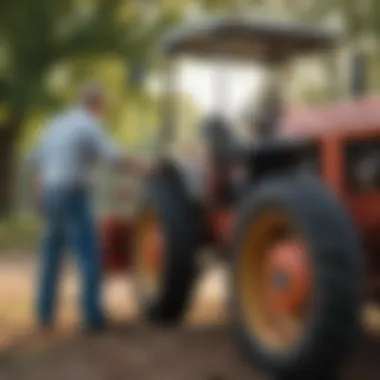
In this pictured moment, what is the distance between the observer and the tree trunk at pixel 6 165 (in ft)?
59.1

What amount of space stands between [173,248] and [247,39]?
1.44 metres

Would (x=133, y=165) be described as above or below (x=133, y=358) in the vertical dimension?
above

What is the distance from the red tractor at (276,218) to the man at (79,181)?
0.47 meters

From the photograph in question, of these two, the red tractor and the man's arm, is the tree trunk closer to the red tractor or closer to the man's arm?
the red tractor

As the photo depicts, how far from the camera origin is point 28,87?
53.3 ft

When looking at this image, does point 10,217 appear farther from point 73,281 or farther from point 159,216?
point 159,216

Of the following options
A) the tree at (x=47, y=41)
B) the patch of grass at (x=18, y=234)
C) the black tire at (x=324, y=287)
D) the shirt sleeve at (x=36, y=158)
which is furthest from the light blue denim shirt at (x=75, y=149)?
the tree at (x=47, y=41)

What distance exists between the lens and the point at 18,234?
16.6 m

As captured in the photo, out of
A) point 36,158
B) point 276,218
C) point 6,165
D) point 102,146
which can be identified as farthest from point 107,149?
point 6,165

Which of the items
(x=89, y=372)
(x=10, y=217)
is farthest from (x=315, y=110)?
(x=10, y=217)

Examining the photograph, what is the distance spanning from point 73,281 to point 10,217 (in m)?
9.48

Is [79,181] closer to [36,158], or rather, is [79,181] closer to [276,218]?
[36,158]

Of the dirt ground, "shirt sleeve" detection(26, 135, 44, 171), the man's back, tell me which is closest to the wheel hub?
the dirt ground

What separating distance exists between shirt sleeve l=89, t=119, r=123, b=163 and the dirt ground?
3.49 ft
